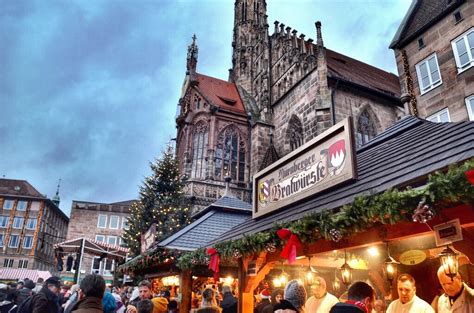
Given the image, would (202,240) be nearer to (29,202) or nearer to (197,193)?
(197,193)

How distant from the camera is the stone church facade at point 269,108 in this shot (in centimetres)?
2027

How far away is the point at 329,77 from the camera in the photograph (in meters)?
19.9

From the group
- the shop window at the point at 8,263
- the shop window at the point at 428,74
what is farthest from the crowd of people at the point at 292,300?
the shop window at the point at 8,263

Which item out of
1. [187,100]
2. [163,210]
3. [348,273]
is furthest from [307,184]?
[187,100]

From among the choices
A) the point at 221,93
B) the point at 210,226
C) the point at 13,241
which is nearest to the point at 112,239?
the point at 13,241

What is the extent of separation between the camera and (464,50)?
43.3 feet

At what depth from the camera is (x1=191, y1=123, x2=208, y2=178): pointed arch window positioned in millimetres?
24703

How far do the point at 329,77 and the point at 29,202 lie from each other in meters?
48.6

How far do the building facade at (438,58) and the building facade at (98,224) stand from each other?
3582cm

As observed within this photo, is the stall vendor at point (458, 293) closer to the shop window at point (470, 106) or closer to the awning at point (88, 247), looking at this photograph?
the shop window at point (470, 106)

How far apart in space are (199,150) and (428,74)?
15594 mm

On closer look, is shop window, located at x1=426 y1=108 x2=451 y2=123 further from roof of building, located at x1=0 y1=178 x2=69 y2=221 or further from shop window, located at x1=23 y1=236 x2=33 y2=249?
roof of building, located at x1=0 y1=178 x2=69 y2=221

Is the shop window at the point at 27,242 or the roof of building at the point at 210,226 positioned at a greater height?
the shop window at the point at 27,242

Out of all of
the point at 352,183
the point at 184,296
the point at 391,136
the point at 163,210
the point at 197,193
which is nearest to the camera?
the point at 352,183
